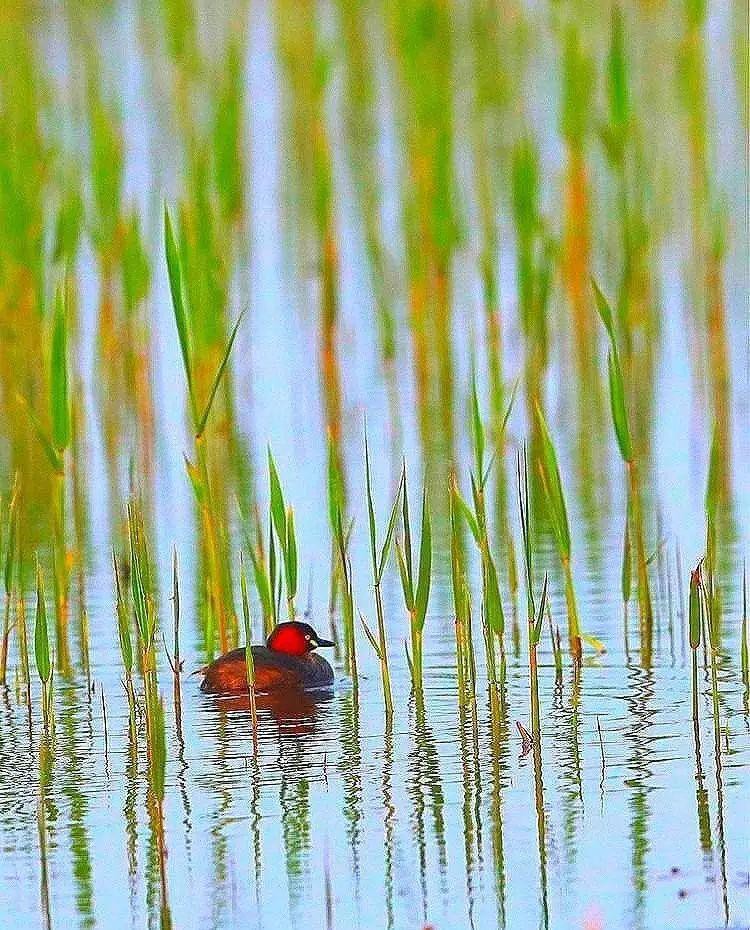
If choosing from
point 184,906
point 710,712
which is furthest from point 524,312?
point 184,906

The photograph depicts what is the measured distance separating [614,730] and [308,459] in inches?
169

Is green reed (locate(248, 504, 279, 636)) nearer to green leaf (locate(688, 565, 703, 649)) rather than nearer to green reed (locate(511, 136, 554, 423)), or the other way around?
green leaf (locate(688, 565, 703, 649))

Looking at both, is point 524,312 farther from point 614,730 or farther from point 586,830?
point 586,830

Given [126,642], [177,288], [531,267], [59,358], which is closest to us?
[126,642]

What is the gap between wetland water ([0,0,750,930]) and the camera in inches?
196

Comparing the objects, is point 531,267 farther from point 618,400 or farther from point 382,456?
point 618,400

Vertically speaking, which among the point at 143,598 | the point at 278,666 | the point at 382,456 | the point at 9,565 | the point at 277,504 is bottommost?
the point at 278,666

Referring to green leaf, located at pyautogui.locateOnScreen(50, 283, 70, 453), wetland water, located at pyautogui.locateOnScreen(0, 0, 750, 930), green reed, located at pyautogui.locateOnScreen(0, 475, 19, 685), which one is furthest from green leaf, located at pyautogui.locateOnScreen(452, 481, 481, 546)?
green leaf, located at pyautogui.locateOnScreen(50, 283, 70, 453)

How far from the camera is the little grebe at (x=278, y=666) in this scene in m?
6.32

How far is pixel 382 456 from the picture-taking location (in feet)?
32.7

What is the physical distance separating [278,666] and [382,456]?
141 inches

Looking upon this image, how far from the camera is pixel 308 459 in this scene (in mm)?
10016

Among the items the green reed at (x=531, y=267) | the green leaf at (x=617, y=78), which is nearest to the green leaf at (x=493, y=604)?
the green leaf at (x=617, y=78)

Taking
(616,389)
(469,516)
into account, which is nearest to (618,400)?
(616,389)
